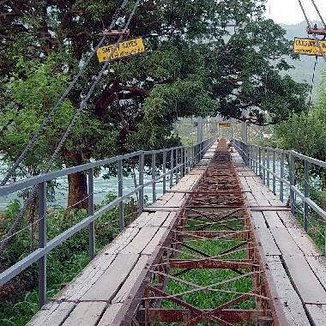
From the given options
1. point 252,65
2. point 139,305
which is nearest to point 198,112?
point 252,65

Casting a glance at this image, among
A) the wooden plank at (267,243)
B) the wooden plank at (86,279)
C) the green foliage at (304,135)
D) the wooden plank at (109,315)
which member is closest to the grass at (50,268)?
the wooden plank at (86,279)

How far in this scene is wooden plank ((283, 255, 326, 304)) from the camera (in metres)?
5.17

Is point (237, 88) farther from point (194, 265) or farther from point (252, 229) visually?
point (194, 265)

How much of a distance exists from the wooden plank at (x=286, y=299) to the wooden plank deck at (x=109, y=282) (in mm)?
1180

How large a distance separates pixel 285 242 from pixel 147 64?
1167 cm

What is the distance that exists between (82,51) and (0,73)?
114 inches

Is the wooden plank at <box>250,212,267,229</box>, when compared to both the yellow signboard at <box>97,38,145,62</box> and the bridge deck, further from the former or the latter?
the yellow signboard at <box>97,38,145,62</box>

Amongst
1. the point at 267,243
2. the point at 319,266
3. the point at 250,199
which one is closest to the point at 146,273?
the point at 319,266

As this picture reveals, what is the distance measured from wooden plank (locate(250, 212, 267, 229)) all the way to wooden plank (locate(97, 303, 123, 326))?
4106mm

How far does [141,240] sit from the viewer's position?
302 inches

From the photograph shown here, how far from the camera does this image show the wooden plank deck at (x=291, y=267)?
4781 mm

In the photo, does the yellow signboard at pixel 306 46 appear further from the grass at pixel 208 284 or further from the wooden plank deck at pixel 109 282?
the wooden plank deck at pixel 109 282

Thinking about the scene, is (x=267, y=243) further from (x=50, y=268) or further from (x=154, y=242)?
(x=50, y=268)

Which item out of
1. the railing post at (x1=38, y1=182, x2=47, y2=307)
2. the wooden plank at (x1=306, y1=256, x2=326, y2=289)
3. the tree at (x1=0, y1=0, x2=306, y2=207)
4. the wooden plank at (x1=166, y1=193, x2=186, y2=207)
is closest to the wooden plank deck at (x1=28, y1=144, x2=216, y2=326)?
the railing post at (x1=38, y1=182, x2=47, y2=307)
